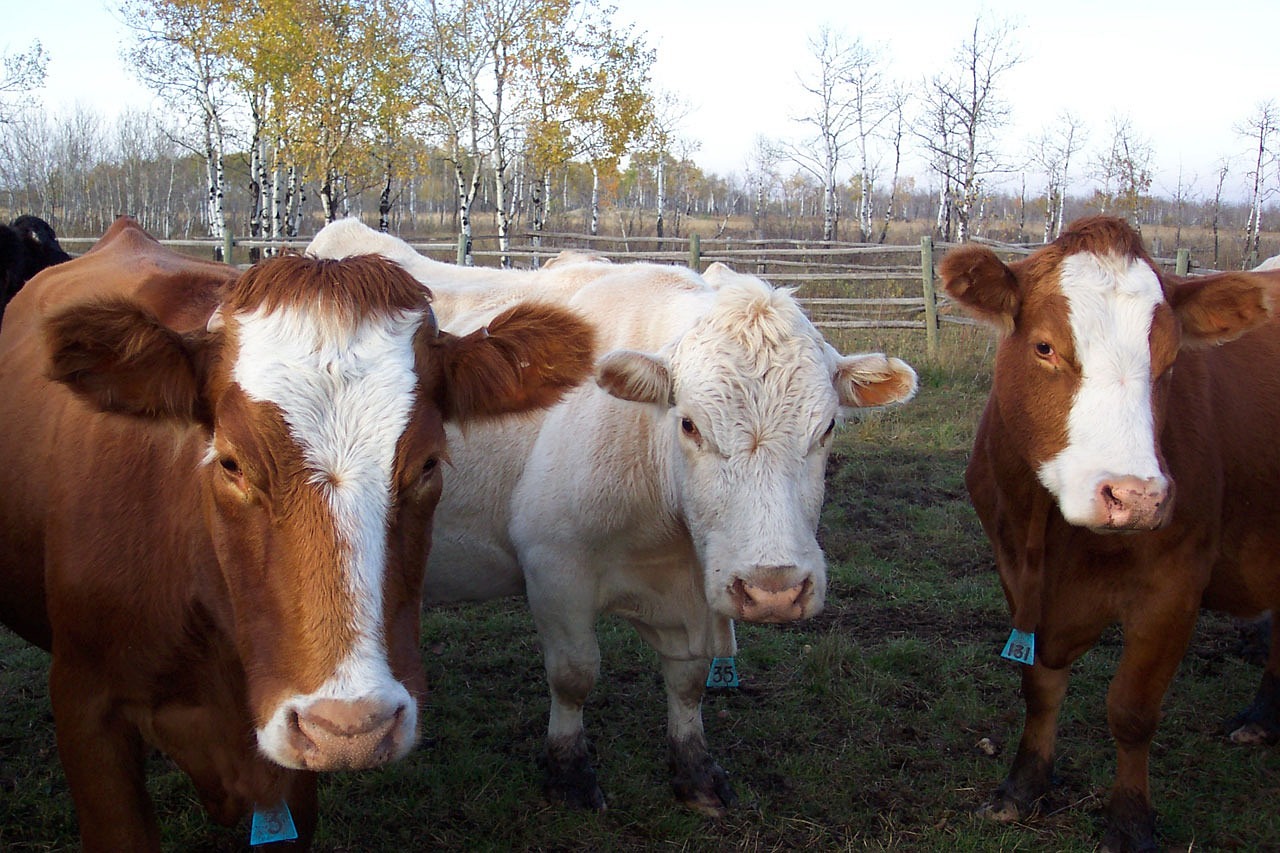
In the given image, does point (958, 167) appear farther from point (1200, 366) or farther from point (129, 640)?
point (129, 640)

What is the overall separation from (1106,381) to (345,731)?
2.70 m

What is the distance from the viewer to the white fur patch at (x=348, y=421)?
186 centimetres

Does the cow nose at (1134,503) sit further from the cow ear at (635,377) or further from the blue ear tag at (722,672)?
the blue ear tag at (722,672)

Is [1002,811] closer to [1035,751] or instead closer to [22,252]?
[1035,751]

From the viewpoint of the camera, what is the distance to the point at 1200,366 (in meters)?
3.84

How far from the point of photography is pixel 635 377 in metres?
3.34

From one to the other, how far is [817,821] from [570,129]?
85.9 feet

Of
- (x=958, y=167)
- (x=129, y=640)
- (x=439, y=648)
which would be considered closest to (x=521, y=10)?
(x=958, y=167)

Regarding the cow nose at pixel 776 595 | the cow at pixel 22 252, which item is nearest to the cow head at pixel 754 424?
the cow nose at pixel 776 595

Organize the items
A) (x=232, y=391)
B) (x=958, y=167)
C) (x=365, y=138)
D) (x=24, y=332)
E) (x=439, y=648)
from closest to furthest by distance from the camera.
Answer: (x=232, y=391), (x=24, y=332), (x=439, y=648), (x=365, y=138), (x=958, y=167)

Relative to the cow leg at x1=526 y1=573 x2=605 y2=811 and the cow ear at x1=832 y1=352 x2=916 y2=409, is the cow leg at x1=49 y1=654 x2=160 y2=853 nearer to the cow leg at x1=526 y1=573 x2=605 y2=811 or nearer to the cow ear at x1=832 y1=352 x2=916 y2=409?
the cow leg at x1=526 y1=573 x2=605 y2=811

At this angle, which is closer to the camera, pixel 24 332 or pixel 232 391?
pixel 232 391

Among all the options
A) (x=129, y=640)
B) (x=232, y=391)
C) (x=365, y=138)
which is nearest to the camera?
(x=232, y=391)

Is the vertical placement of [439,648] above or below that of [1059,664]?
below
